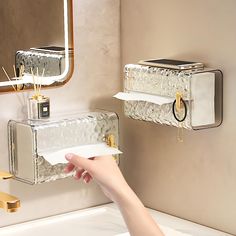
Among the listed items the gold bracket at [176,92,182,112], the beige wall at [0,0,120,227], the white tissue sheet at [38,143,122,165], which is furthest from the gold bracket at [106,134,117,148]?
the gold bracket at [176,92,182,112]

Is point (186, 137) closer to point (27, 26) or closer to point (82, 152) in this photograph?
point (82, 152)

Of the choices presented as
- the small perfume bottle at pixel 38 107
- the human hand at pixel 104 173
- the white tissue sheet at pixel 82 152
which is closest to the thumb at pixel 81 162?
the human hand at pixel 104 173

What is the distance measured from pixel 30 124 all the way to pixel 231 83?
1.75 ft

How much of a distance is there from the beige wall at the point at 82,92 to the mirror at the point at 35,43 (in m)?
0.04

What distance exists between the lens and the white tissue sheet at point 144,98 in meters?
1.71

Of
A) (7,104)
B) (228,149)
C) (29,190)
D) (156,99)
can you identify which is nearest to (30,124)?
(7,104)

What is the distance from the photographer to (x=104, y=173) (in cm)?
128

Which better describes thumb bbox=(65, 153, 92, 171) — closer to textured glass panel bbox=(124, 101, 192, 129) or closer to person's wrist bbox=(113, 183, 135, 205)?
person's wrist bbox=(113, 183, 135, 205)

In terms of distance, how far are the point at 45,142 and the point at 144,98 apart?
0.98 feet

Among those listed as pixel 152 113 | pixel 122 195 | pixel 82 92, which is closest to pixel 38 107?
pixel 82 92

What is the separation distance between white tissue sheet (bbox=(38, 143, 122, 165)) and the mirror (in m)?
0.20

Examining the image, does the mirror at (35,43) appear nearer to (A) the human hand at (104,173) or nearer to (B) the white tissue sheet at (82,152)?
(B) the white tissue sheet at (82,152)

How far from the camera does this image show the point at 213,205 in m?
1.74

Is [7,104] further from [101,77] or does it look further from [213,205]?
[213,205]
